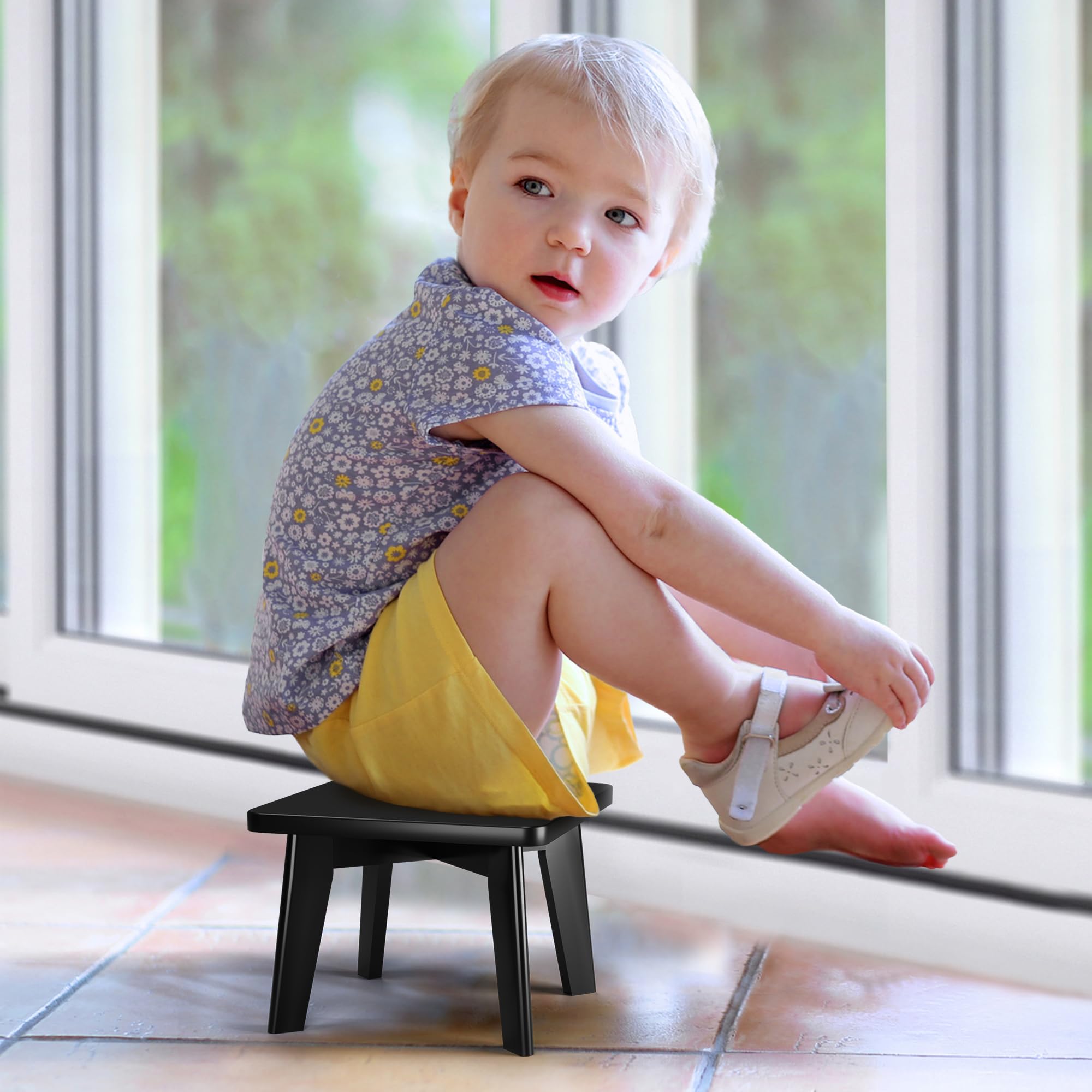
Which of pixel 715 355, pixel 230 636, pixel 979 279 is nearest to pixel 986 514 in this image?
pixel 979 279

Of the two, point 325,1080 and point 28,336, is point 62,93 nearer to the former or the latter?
point 28,336

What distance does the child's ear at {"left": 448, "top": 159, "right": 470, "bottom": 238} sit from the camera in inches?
43.1

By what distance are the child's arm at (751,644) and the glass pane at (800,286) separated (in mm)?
277

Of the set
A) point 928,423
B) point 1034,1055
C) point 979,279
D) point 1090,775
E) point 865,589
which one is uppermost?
point 979,279

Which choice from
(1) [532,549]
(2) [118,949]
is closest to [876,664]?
(1) [532,549]

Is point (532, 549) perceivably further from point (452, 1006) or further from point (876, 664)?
point (452, 1006)

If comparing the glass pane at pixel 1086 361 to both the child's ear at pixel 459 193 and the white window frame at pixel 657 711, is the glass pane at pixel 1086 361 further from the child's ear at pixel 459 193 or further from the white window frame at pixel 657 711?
the child's ear at pixel 459 193

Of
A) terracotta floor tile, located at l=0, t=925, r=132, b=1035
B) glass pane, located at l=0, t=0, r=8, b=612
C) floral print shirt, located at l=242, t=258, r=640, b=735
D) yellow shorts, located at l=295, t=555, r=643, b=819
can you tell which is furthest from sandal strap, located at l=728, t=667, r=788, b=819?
glass pane, located at l=0, t=0, r=8, b=612

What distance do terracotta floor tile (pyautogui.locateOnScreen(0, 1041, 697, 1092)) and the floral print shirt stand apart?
0.24 m

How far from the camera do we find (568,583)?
93cm

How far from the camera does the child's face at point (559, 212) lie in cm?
100

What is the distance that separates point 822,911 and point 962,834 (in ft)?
0.52

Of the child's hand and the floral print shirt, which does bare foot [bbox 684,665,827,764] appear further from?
the floral print shirt

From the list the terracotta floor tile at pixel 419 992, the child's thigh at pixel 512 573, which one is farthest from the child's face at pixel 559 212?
the terracotta floor tile at pixel 419 992
